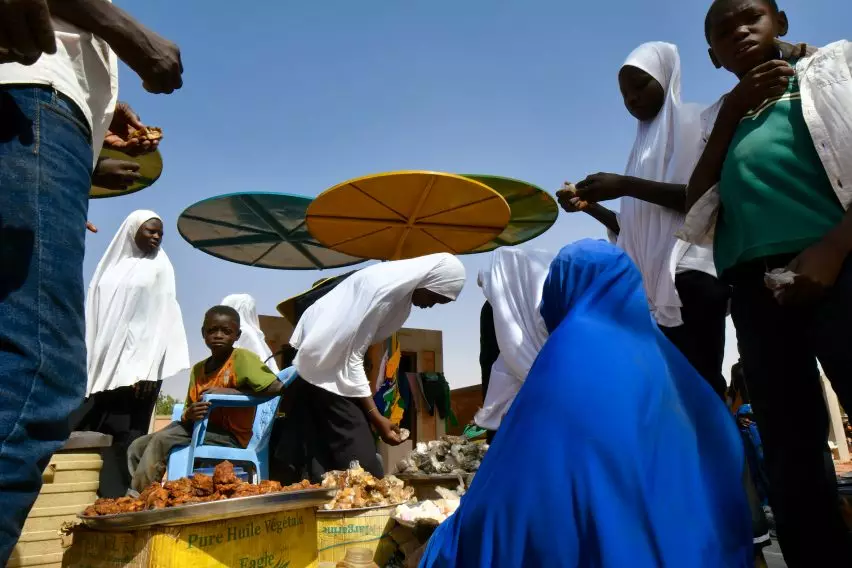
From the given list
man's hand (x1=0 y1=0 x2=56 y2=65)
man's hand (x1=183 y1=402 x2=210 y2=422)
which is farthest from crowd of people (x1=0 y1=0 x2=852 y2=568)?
man's hand (x1=183 y1=402 x2=210 y2=422)

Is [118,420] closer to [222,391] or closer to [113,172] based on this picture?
[222,391]

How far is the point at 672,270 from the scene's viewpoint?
2.42m

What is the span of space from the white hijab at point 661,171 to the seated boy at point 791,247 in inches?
23.4

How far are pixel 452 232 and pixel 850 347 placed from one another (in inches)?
227

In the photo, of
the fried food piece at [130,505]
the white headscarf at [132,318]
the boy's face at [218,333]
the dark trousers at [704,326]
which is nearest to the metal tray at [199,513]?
the fried food piece at [130,505]

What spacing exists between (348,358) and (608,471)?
241cm

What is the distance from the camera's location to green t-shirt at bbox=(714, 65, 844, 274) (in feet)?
5.17

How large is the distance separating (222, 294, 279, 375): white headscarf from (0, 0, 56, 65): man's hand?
5321 millimetres

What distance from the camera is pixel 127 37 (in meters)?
1.19

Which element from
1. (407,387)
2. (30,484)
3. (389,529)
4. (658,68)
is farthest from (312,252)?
(30,484)

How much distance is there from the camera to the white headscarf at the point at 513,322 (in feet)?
12.2

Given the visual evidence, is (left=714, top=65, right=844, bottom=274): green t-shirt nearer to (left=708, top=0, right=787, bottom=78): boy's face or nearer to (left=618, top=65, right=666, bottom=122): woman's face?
(left=708, top=0, right=787, bottom=78): boy's face

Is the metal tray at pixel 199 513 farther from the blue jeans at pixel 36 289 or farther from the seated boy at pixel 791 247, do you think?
the seated boy at pixel 791 247

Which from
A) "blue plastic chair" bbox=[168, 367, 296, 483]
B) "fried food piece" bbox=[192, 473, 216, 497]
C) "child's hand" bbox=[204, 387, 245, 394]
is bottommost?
"fried food piece" bbox=[192, 473, 216, 497]
